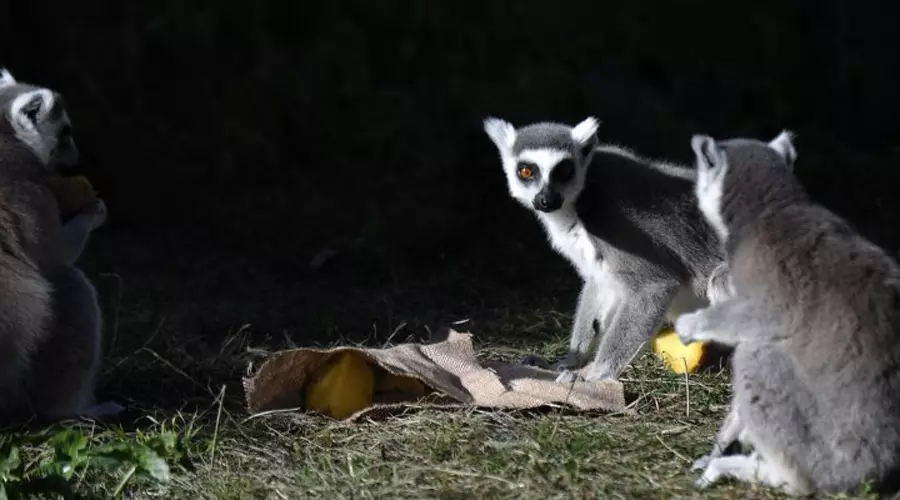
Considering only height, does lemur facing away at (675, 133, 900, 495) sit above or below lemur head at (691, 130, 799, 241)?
below

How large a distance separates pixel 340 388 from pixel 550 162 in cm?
141

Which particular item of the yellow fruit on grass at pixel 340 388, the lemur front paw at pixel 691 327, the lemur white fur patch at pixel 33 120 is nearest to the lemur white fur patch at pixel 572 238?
the yellow fruit on grass at pixel 340 388

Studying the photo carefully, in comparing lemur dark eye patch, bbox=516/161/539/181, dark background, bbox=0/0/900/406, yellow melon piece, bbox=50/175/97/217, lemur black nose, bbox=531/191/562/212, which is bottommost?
dark background, bbox=0/0/900/406

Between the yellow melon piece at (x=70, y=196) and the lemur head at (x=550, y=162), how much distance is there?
1.92 meters

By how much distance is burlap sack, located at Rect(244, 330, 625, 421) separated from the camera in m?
5.17

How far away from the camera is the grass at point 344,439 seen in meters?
4.40

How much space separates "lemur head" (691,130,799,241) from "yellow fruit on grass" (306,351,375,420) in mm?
1552

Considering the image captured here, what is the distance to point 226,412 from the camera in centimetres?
521

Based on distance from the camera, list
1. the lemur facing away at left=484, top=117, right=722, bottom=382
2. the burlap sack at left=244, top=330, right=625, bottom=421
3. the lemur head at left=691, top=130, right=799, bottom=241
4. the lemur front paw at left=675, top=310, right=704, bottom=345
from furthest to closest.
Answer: the lemur facing away at left=484, top=117, right=722, bottom=382, the burlap sack at left=244, top=330, right=625, bottom=421, the lemur head at left=691, top=130, right=799, bottom=241, the lemur front paw at left=675, top=310, right=704, bottom=345

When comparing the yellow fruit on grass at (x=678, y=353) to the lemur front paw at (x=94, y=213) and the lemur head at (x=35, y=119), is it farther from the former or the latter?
the lemur head at (x=35, y=119)

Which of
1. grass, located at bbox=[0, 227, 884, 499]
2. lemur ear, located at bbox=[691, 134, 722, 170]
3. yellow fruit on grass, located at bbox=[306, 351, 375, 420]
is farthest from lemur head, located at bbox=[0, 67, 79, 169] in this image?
lemur ear, located at bbox=[691, 134, 722, 170]

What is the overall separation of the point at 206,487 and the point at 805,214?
224 centimetres

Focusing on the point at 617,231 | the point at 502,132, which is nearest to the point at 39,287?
the point at 502,132

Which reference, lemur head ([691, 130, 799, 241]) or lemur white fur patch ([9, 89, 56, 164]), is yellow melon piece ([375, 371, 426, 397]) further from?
lemur white fur patch ([9, 89, 56, 164])
